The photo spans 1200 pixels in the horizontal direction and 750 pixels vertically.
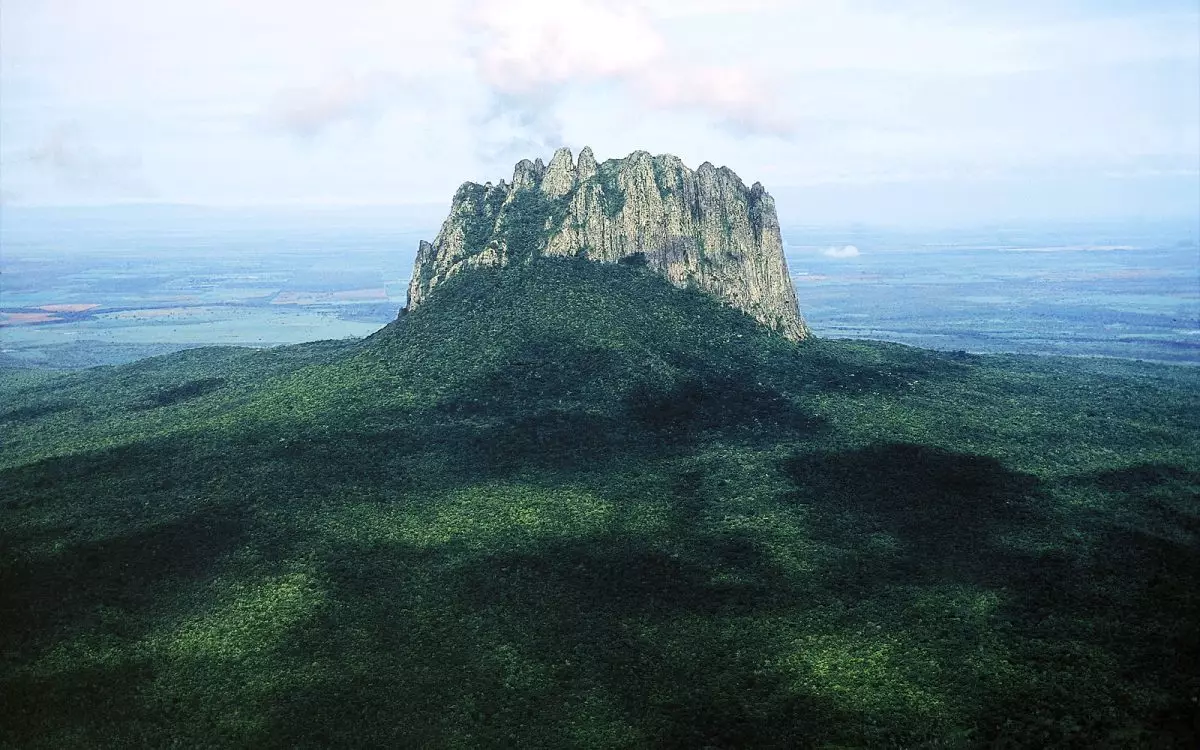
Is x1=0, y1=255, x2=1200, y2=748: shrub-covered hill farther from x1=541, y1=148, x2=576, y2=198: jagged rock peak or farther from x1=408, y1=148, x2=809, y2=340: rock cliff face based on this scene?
x1=541, y1=148, x2=576, y2=198: jagged rock peak

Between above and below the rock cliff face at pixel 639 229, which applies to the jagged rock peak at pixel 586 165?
above

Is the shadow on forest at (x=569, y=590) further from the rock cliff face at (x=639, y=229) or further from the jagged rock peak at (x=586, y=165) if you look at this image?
the jagged rock peak at (x=586, y=165)

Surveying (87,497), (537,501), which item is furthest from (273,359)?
(537,501)

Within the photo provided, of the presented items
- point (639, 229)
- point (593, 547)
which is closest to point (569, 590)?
point (593, 547)

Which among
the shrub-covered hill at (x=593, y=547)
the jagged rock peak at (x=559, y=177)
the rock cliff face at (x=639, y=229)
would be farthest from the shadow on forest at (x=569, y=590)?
the jagged rock peak at (x=559, y=177)

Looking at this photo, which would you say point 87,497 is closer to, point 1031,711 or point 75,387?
point 75,387

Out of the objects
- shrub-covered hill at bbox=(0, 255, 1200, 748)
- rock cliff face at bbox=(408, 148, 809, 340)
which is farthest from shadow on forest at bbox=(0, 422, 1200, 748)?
rock cliff face at bbox=(408, 148, 809, 340)

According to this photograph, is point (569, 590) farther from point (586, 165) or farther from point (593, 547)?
point (586, 165)
